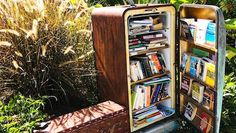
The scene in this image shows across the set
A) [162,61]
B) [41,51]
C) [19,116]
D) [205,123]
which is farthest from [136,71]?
[19,116]

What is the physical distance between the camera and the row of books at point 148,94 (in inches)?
143

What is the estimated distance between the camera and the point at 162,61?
382cm

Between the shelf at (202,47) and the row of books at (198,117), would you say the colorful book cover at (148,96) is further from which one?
the shelf at (202,47)

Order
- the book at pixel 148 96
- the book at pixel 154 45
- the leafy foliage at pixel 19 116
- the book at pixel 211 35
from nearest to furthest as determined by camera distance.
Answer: the leafy foliage at pixel 19 116 < the book at pixel 211 35 < the book at pixel 154 45 < the book at pixel 148 96

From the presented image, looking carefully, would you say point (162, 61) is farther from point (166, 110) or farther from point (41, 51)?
point (41, 51)

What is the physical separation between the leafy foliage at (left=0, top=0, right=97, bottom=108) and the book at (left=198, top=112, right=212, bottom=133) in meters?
1.47

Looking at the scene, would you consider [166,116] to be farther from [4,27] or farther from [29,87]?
[4,27]

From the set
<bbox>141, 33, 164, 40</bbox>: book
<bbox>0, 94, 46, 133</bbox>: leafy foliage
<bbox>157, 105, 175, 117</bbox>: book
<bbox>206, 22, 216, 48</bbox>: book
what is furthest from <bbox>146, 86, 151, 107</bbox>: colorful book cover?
<bbox>0, 94, 46, 133</bbox>: leafy foliage

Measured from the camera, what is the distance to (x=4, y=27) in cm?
356

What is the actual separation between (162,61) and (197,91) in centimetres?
58

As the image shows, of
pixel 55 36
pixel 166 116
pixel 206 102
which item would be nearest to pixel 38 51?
pixel 55 36

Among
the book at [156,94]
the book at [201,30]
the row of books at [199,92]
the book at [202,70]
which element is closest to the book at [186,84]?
the row of books at [199,92]

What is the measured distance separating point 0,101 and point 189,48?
2343 millimetres

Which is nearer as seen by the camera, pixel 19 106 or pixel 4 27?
pixel 19 106
